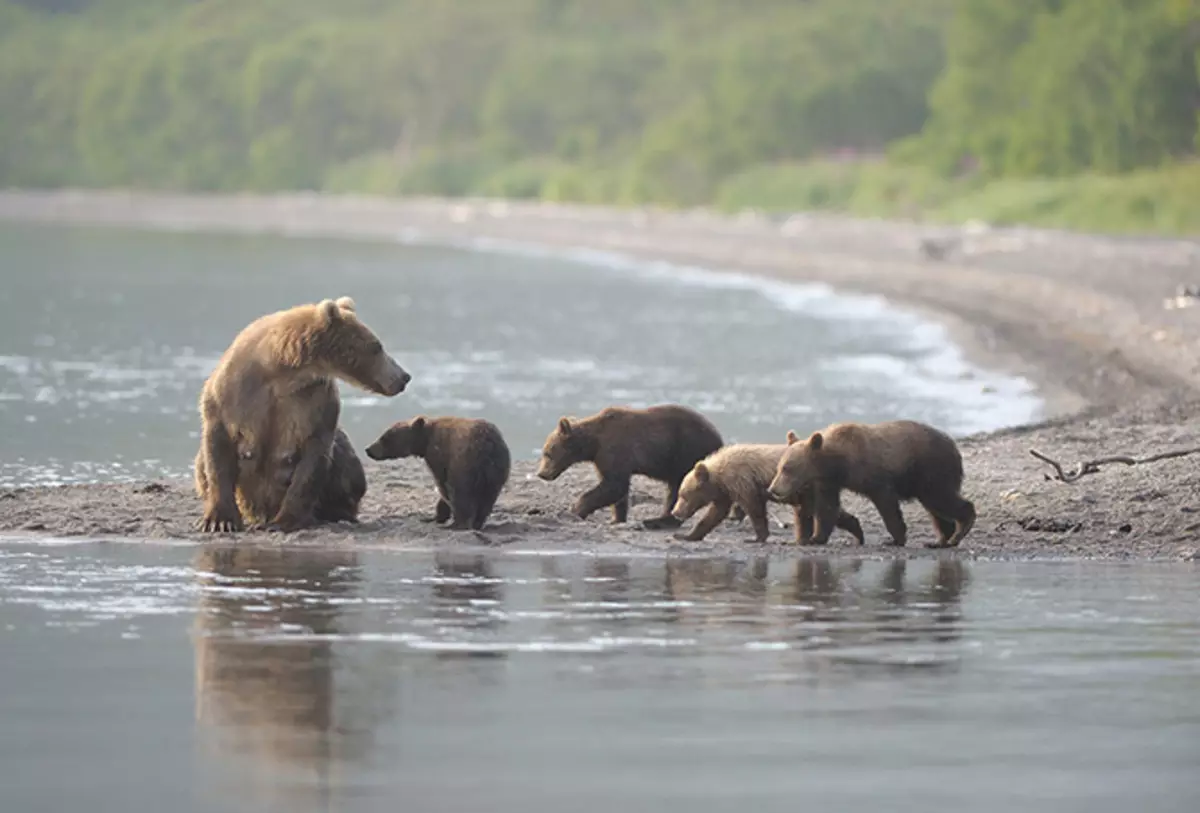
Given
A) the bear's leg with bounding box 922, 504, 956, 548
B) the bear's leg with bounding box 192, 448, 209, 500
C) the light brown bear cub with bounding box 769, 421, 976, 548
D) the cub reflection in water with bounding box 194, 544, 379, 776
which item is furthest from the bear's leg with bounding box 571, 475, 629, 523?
the bear's leg with bounding box 192, 448, 209, 500

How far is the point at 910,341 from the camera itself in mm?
33750

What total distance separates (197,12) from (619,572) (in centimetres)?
18158

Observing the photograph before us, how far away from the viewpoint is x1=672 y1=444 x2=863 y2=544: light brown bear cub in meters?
12.9

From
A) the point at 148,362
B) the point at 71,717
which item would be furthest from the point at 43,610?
the point at 148,362

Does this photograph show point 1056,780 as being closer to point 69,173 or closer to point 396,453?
point 396,453

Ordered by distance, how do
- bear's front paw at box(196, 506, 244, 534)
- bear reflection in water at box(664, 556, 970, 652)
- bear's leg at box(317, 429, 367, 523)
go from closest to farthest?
bear reflection in water at box(664, 556, 970, 652)
bear's front paw at box(196, 506, 244, 534)
bear's leg at box(317, 429, 367, 523)

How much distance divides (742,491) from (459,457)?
1551mm

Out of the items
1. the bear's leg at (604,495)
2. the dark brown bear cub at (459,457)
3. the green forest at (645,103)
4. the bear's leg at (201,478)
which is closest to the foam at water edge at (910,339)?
the bear's leg at (604,495)

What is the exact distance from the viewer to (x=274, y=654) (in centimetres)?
976

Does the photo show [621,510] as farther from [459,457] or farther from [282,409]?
[282,409]

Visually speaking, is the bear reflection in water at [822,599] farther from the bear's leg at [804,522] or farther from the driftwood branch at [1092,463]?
the driftwood branch at [1092,463]

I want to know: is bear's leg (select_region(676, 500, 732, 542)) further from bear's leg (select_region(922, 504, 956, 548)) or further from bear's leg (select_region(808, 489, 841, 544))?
bear's leg (select_region(922, 504, 956, 548))

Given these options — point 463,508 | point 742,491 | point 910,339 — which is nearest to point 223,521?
point 463,508

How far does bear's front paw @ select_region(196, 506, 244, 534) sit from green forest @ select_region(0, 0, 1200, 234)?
45.1 meters
